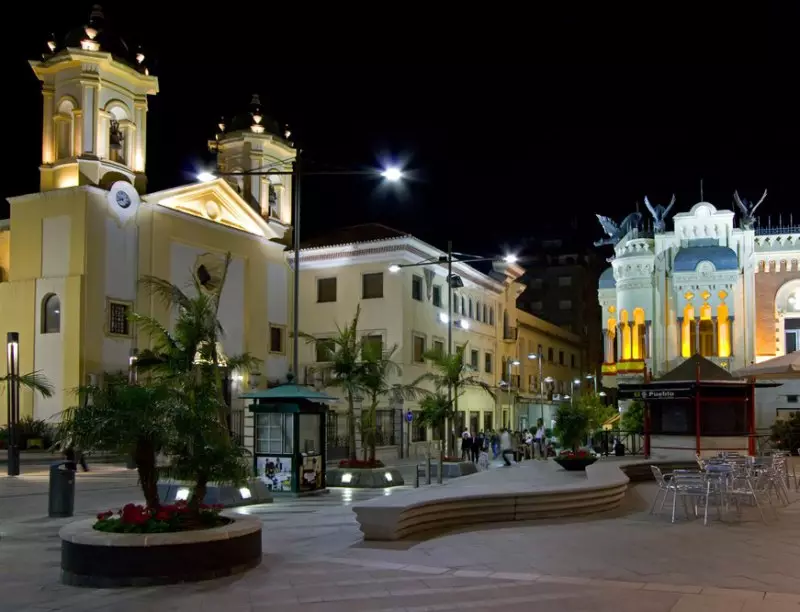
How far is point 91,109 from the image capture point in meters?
39.3

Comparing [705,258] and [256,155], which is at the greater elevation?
[256,155]

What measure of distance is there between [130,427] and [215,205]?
37.1 meters

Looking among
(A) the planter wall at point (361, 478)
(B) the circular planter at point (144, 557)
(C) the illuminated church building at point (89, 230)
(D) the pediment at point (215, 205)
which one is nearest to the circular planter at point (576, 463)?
(A) the planter wall at point (361, 478)

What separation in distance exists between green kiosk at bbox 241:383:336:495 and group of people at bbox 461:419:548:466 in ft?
46.2

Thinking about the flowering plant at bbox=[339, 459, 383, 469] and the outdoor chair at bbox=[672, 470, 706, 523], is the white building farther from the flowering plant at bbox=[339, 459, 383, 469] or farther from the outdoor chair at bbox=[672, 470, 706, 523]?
the outdoor chair at bbox=[672, 470, 706, 523]

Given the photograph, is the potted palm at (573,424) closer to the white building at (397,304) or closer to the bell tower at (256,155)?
the white building at (397,304)

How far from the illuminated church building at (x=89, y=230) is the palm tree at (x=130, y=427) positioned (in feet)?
90.1

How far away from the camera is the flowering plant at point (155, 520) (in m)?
10.1

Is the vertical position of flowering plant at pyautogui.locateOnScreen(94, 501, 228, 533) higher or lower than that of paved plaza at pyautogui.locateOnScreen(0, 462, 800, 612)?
higher

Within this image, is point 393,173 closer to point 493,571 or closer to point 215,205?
point 493,571

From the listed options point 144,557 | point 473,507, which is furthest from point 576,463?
point 144,557

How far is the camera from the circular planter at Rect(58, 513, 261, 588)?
380 inches

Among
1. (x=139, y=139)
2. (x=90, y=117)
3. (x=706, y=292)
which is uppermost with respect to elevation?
(x=90, y=117)

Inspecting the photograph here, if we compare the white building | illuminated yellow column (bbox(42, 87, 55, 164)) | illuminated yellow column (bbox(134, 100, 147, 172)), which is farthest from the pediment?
illuminated yellow column (bbox(42, 87, 55, 164))
